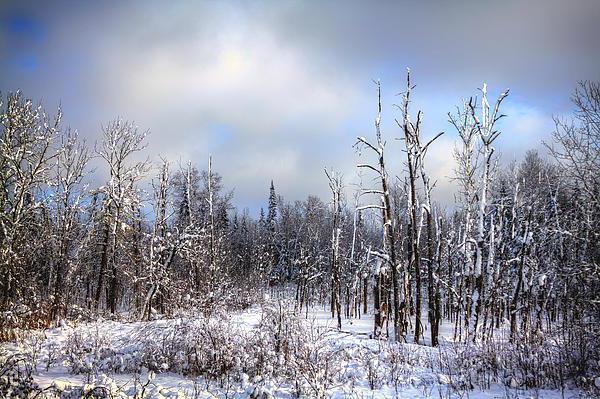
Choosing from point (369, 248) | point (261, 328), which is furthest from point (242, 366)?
point (369, 248)

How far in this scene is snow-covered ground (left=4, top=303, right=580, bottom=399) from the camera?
25.5ft

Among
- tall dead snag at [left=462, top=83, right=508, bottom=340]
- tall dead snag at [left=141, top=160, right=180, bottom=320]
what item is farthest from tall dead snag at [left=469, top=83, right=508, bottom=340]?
tall dead snag at [left=141, top=160, right=180, bottom=320]

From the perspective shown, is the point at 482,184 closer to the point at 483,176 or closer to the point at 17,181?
the point at 483,176

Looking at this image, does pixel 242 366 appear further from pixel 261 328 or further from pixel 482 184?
pixel 482 184

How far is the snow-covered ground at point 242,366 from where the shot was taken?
25.5 feet

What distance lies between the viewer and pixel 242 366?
31.5 ft

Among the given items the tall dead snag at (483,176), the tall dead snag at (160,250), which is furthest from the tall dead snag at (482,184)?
the tall dead snag at (160,250)

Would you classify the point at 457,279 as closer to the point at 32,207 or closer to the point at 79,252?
the point at 79,252

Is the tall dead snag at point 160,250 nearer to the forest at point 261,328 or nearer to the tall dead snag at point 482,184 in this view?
the forest at point 261,328

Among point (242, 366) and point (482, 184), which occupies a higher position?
point (482, 184)

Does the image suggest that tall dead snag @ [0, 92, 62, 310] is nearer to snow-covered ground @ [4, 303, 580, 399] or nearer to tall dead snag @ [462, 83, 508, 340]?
snow-covered ground @ [4, 303, 580, 399]

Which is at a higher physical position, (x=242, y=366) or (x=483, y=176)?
(x=483, y=176)

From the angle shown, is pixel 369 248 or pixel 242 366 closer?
pixel 242 366

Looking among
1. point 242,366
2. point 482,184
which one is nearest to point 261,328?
point 242,366
